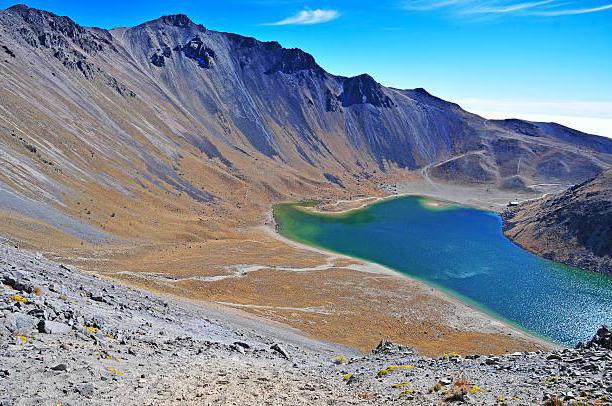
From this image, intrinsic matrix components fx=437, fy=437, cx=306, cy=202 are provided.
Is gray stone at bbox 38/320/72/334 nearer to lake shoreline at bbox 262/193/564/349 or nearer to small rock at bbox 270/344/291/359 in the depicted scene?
small rock at bbox 270/344/291/359

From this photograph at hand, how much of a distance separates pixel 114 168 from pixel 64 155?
471 inches

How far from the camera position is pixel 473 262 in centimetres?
9238

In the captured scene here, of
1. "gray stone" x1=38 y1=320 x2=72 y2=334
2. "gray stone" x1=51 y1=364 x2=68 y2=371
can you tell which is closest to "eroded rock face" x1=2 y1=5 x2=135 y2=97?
"gray stone" x1=38 y1=320 x2=72 y2=334

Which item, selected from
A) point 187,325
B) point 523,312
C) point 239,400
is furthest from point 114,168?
point 239,400

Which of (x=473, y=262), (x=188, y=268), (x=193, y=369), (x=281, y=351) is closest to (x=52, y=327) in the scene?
(x=193, y=369)

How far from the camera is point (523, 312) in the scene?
6675cm

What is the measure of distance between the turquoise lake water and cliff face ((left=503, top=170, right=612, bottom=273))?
14.2ft

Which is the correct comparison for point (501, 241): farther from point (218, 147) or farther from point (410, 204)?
point (218, 147)

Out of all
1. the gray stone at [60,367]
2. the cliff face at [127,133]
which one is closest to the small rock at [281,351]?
the gray stone at [60,367]

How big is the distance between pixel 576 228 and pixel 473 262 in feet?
107

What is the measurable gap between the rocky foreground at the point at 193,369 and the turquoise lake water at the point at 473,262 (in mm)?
44041

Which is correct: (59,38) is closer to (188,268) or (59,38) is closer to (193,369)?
(188,268)

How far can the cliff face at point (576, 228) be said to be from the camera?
95938 millimetres

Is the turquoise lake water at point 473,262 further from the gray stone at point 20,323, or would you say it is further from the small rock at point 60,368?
the gray stone at point 20,323
